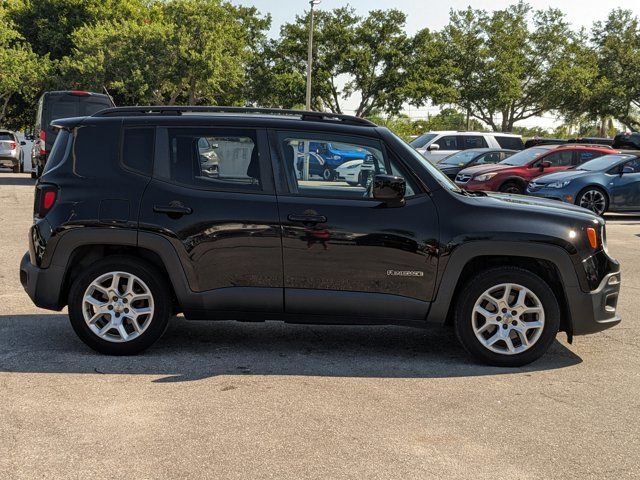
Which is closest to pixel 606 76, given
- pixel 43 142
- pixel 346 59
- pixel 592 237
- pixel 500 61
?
pixel 500 61

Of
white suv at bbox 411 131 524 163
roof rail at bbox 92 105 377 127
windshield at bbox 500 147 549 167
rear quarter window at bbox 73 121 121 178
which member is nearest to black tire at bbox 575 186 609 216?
windshield at bbox 500 147 549 167

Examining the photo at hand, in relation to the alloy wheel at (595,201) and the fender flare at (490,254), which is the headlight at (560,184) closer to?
the alloy wheel at (595,201)

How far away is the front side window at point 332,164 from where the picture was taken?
5598 mm

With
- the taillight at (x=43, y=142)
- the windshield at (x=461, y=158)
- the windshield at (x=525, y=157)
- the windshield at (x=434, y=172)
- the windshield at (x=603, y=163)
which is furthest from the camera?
the windshield at (x=461, y=158)

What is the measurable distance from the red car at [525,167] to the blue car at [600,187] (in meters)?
1.58

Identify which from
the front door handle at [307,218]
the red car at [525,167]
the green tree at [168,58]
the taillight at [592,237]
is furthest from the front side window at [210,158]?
the green tree at [168,58]

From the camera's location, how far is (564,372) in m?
5.58

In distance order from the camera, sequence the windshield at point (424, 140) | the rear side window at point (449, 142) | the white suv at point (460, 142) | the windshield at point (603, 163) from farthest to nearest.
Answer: the windshield at point (424, 140), the rear side window at point (449, 142), the white suv at point (460, 142), the windshield at point (603, 163)

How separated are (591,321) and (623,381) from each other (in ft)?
1.54

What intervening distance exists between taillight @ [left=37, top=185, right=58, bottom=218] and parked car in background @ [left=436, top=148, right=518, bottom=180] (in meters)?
17.6

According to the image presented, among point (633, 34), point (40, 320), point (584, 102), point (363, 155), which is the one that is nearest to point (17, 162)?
point (40, 320)

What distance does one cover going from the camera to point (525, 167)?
18953 millimetres

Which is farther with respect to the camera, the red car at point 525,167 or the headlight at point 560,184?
the red car at point 525,167

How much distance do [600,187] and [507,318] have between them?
1201cm
